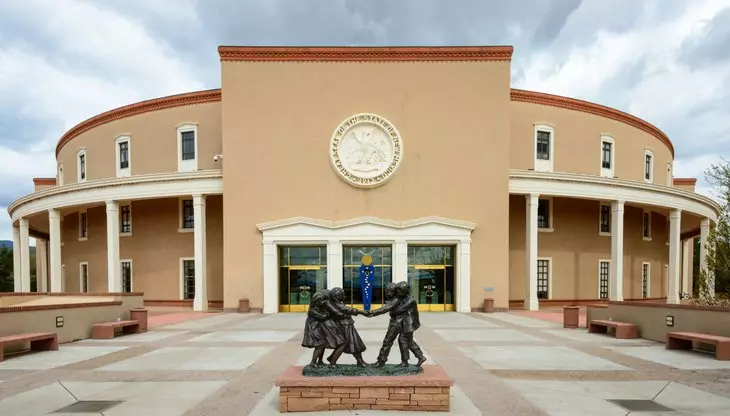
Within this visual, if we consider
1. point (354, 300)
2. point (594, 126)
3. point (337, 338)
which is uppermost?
point (594, 126)

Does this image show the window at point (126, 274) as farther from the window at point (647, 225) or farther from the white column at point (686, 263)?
the white column at point (686, 263)

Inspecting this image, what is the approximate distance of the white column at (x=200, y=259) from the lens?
23.8 meters

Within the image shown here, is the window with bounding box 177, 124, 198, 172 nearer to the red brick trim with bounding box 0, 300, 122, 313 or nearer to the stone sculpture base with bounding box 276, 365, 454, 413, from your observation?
the red brick trim with bounding box 0, 300, 122, 313

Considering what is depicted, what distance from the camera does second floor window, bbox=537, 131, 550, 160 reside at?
1102 inches

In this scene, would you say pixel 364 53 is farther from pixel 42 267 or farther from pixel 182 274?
pixel 42 267

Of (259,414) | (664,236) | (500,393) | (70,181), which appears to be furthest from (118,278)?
(664,236)

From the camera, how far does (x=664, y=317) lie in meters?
13.3

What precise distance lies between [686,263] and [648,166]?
12042 mm

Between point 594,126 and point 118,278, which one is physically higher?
point 594,126

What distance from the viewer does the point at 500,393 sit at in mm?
7738

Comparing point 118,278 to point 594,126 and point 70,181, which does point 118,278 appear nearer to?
point 70,181

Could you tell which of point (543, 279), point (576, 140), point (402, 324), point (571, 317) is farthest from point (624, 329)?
point (576, 140)

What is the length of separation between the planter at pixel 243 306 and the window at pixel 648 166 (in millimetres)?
31175

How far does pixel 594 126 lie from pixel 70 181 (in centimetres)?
4146
